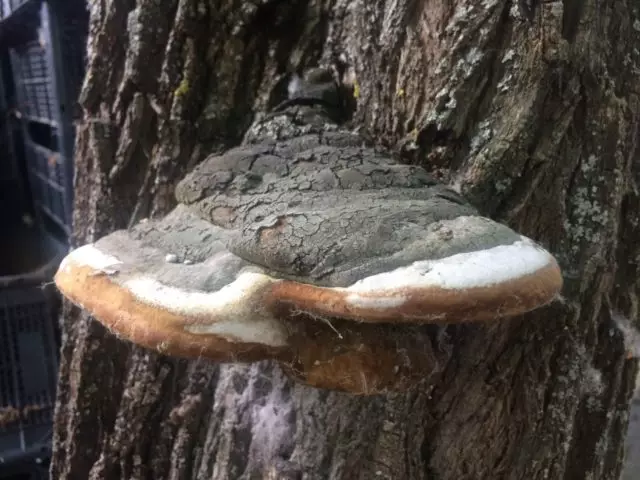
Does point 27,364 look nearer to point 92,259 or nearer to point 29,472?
point 29,472

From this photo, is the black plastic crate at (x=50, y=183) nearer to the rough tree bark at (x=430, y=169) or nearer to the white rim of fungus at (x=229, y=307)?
the rough tree bark at (x=430, y=169)

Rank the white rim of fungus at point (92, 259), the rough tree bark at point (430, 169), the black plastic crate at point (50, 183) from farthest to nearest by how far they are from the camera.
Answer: the black plastic crate at point (50, 183), the rough tree bark at point (430, 169), the white rim of fungus at point (92, 259)

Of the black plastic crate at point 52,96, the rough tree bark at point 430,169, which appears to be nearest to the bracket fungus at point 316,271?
the rough tree bark at point 430,169

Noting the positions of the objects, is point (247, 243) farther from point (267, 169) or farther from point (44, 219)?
point (44, 219)

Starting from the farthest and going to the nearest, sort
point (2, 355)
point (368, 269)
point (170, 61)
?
1. point (2, 355)
2. point (170, 61)
3. point (368, 269)

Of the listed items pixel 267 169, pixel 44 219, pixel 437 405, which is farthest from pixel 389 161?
pixel 44 219

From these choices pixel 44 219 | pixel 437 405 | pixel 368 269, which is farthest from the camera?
pixel 44 219

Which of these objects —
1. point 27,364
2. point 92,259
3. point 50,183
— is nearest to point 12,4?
point 50,183
